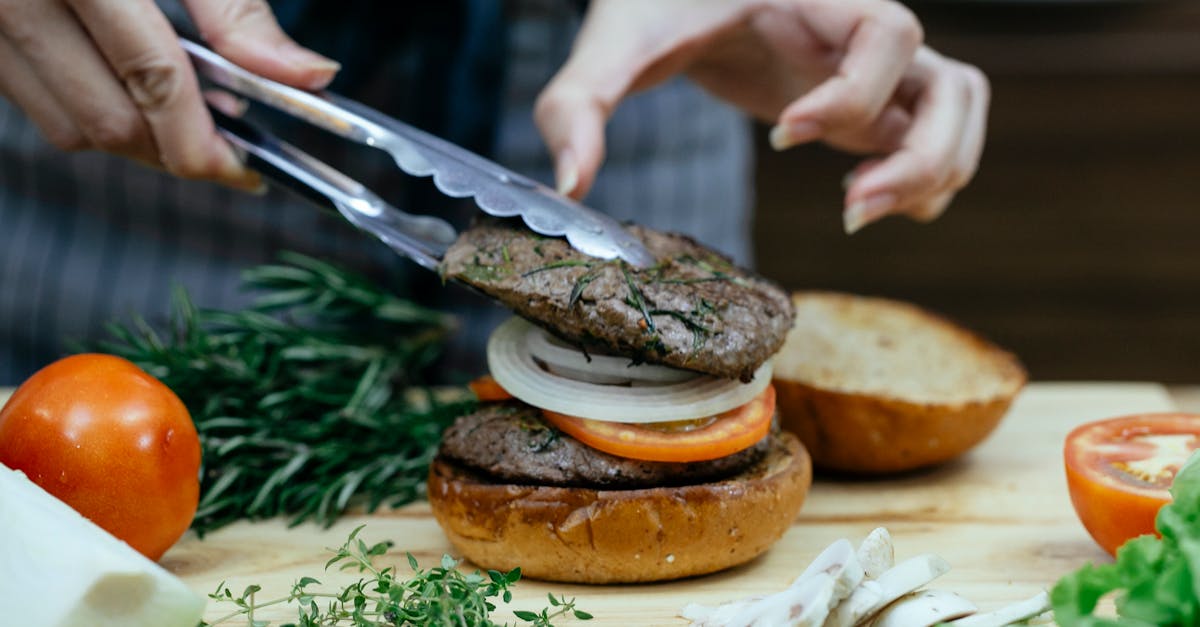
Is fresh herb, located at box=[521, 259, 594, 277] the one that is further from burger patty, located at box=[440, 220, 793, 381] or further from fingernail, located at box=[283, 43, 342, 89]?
fingernail, located at box=[283, 43, 342, 89]

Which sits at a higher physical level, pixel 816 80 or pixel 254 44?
pixel 254 44

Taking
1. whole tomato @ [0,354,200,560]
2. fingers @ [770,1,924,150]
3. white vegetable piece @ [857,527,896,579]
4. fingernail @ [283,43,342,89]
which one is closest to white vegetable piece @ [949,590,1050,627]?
white vegetable piece @ [857,527,896,579]

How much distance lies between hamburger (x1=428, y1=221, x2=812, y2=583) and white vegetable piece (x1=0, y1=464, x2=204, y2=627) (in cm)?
70

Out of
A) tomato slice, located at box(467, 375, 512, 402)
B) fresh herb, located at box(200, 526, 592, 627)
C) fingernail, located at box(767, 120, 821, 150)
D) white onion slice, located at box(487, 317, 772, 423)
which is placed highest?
fingernail, located at box(767, 120, 821, 150)

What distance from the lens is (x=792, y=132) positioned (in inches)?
124

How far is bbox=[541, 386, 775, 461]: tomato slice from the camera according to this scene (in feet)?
8.15

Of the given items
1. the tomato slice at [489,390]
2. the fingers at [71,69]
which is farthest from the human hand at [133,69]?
the tomato slice at [489,390]

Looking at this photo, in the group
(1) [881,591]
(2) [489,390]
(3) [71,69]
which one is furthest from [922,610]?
(3) [71,69]

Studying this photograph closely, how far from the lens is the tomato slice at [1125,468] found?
2.49 m

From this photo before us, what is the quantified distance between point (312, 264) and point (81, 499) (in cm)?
123

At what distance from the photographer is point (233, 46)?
285cm

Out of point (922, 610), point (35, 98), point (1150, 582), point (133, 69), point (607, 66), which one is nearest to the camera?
point (1150, 582)

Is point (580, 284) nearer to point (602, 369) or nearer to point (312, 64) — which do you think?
point (602, 369)

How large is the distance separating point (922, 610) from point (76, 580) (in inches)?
55.5
